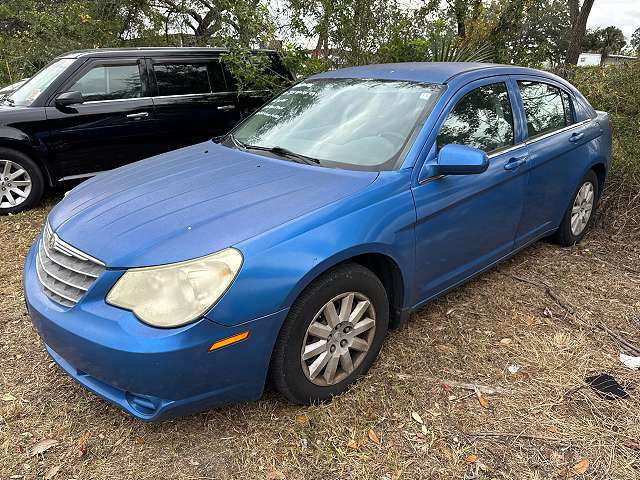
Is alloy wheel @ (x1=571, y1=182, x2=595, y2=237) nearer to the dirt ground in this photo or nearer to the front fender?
the dirt ground

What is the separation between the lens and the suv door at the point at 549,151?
3697 mm

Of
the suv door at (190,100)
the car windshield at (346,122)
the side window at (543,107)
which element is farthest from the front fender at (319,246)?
the suv door at (190,100)

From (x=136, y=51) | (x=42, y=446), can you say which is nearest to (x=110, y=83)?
(x=136, y=51)

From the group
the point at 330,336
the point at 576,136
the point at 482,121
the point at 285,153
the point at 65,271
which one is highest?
the point at 482,121

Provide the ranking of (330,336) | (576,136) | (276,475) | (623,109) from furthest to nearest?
(623,109) < (576,136) < (330,336) < (276,475)

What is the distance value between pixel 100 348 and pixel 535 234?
3.18 metres

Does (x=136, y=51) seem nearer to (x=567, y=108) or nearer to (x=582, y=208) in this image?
(x=567, y=108)

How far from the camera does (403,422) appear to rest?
258 centimetres

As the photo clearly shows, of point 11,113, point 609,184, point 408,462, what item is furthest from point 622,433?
point 11,113

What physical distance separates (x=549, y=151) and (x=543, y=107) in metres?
0.38

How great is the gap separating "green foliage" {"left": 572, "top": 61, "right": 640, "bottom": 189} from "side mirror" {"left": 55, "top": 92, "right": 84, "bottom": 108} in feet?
18.4

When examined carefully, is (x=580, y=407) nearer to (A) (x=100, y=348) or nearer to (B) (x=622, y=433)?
(B) (x=622, y=433)

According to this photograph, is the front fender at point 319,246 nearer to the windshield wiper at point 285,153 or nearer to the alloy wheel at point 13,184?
the windshield wiper at point 285,153

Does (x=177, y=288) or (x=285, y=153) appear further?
(x=285, y=153)
